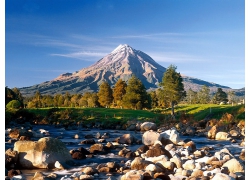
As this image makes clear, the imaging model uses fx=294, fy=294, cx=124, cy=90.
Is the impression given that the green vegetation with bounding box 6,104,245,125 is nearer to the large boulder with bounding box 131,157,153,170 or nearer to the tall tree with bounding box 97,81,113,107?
the tall tree with bounding box 97,81,113,107

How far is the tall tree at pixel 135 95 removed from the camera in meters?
69.3

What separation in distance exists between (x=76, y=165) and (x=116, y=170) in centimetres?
275

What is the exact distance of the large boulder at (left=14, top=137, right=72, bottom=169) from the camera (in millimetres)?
15727

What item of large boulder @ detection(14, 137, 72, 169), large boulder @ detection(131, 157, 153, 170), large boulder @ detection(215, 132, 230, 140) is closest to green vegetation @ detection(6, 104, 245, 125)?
large boulder @ detection(215, 132, 230, 140)

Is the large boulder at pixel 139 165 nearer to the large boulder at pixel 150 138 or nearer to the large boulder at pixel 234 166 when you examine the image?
the large boulder at pixel 234 166

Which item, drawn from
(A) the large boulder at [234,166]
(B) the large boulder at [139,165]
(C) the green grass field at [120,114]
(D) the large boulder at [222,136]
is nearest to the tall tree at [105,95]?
(C) the green grass field at [120,114]

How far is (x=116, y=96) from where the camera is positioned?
80000 millimetres

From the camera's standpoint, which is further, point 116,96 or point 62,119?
point 116,96

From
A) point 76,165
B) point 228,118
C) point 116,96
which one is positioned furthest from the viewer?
point 116,96

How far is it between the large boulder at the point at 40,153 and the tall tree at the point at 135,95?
52.8 m

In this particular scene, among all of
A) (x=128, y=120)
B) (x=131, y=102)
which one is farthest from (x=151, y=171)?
(x=131, y=102)

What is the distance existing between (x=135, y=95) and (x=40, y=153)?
54409 mm

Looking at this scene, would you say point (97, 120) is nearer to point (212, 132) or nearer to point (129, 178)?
point (212, 132)
